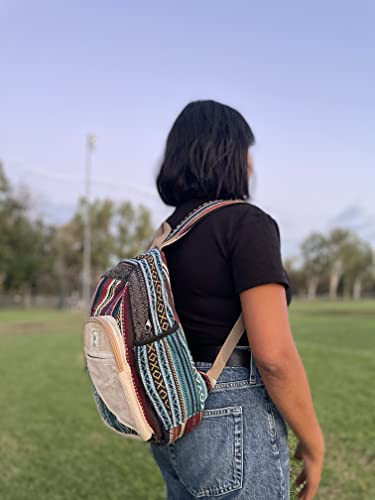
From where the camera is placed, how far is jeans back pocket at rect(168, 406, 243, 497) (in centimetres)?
135

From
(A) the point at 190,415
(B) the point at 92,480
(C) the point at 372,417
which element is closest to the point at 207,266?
(A) the point at 190,415

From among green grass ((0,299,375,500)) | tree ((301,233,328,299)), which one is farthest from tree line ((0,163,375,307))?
tree ((301,233,328,299))

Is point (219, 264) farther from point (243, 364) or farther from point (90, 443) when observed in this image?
point (90, 443)

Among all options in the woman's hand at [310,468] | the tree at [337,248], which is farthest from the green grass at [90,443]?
the tree at [337,248]

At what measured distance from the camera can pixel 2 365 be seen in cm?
1034

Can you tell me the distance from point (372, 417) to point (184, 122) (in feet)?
17.1

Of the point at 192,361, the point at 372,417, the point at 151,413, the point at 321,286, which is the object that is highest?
the point at 192,361

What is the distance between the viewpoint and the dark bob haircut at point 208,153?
1.50 m

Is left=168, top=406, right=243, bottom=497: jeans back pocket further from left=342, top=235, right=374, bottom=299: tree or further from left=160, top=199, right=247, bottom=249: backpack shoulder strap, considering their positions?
left=342, top=235, right=374, bottom=299: tree

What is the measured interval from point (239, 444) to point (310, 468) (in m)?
0.21

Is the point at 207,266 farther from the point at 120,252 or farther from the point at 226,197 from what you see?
the point at 120,252

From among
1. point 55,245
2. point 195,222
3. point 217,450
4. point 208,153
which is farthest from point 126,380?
point 55,245

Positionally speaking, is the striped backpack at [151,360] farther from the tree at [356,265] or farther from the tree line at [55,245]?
the tree at [356,265]

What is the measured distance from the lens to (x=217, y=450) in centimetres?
135
